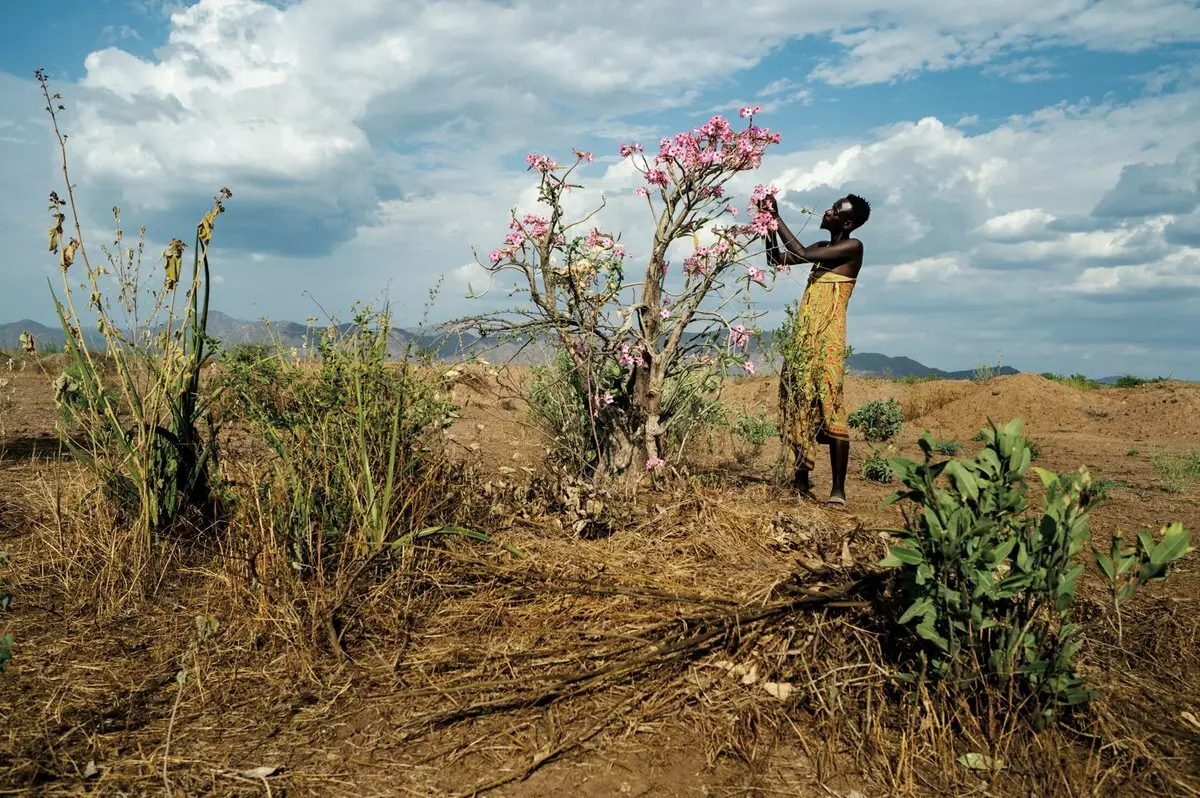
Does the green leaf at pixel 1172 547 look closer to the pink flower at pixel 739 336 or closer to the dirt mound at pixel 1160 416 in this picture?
the pink flower at pixel 739 336

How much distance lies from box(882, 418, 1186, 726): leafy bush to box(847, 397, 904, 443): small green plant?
7.58 m

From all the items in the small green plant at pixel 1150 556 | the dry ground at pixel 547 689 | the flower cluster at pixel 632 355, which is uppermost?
the flower cluster at pixel 632 355

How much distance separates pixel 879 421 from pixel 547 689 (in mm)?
8133

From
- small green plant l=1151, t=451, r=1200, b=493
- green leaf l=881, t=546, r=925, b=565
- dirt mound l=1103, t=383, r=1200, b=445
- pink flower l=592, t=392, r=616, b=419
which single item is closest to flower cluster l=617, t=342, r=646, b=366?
pink flower l=592, t=392, r=616, b=419

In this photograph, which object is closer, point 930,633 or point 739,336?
point 930,633

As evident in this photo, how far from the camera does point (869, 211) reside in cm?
554

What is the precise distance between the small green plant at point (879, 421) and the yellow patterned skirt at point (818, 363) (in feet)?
14.7

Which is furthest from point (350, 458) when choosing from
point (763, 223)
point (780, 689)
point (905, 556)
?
point (763, 223)

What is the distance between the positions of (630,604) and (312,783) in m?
1.26

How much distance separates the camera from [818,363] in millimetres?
5371

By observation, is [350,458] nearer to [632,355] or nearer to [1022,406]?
[632,355]

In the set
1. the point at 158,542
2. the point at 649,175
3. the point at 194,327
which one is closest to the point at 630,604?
the point at 158,542

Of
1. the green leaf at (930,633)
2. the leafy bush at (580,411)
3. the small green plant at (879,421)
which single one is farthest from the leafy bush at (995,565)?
the small green plant at (879,421)

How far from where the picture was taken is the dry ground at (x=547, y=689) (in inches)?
87.4
